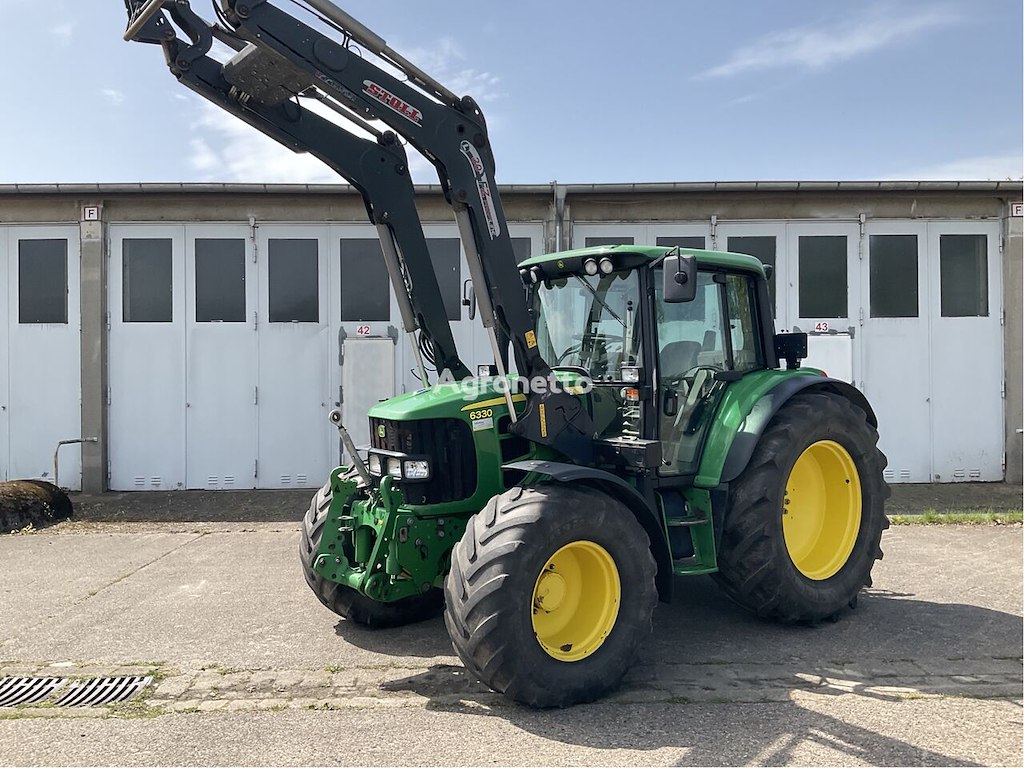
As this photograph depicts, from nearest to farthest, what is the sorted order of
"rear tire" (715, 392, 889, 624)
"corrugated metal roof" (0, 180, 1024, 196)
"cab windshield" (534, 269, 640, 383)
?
"rear tire" (715, 392, 889, 624), "cab windshield" (534, 269, 640, 383), "corrugated metal roof" (0, 180, 1024, 196)

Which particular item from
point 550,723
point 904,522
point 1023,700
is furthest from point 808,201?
point 550,723

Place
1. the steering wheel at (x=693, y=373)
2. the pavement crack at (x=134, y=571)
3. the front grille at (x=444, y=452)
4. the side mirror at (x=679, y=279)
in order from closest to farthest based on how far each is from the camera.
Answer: the side mirror at (x=679, y=279), the front grille at (x=444, y=452), the steering wheel at (x=693, y=373), the pavement crack at (x=134, y=571)

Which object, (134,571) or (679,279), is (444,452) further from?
(134,571)

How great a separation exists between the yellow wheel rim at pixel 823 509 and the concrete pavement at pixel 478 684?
0.44 meters

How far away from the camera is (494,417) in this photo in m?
4.71

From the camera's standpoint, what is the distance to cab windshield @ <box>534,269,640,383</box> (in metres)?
5.02

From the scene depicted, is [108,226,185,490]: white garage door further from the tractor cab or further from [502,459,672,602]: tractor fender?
[502,459,672,602]: tractor fender

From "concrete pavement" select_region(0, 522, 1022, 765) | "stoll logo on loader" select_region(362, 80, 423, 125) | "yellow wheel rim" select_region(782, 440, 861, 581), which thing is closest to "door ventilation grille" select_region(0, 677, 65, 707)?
"concrete pavement" select_region(0, 522, 1022, 765)

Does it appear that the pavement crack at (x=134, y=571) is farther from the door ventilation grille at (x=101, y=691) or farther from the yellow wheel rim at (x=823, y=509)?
the yellow wheel rim at (x=823, y=509)

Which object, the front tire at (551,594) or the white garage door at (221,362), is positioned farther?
the white garage door at (221,362)

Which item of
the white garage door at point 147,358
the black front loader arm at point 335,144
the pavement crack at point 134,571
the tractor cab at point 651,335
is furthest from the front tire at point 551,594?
the white garage door at point 147,358

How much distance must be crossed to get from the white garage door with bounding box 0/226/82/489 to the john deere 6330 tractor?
7.78 meters

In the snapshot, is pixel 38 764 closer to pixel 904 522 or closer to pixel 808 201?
pixel 904 522

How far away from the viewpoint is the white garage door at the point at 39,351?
1123cm
